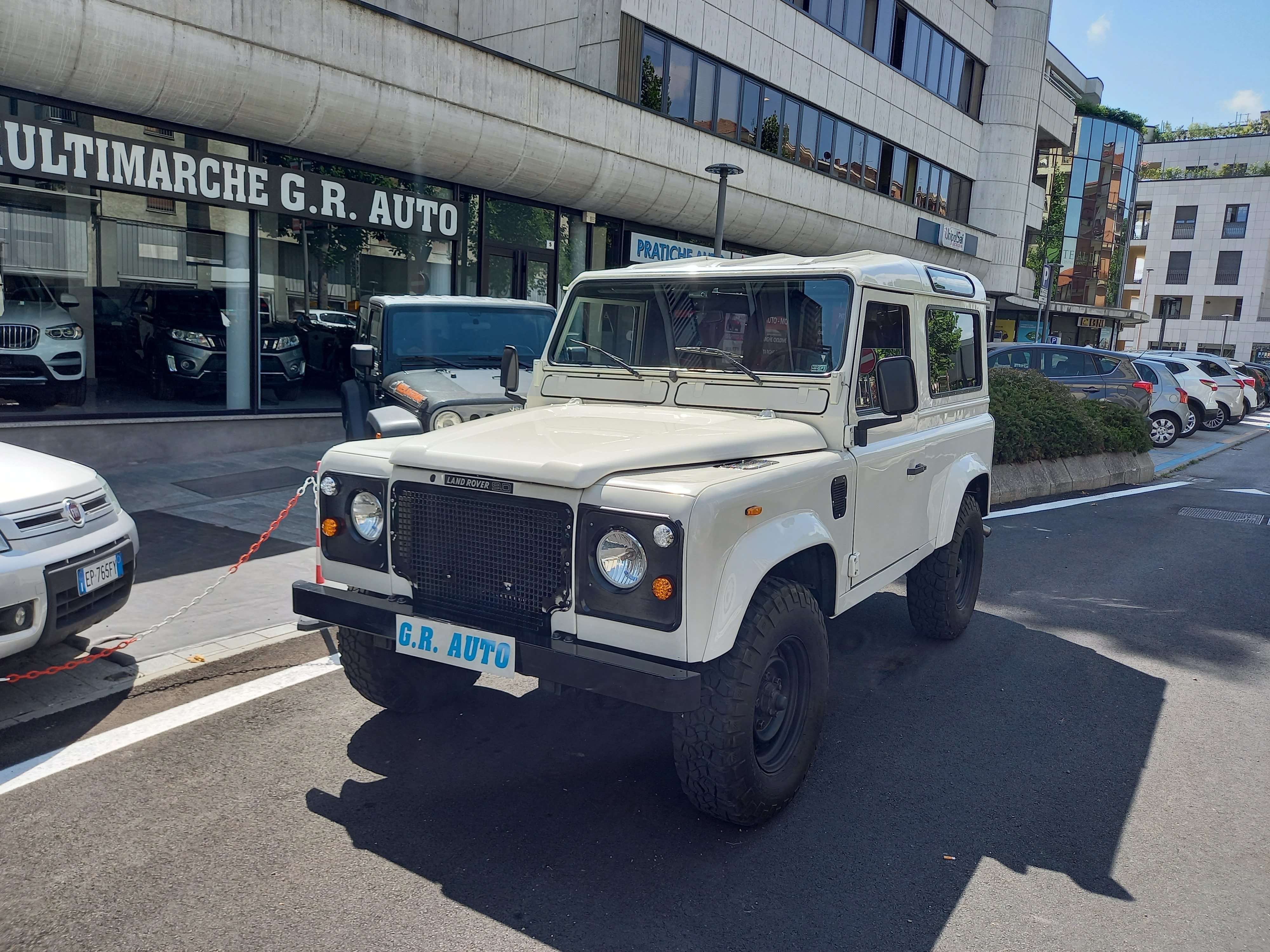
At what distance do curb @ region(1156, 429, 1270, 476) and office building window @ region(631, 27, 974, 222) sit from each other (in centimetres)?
964

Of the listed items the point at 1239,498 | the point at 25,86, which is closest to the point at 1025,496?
the point at 1239,498

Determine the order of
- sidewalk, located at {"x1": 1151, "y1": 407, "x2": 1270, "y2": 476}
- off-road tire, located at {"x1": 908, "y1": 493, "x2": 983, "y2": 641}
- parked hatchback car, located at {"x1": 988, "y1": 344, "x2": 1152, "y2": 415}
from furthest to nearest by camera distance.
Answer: parked hatchback car, located at {"x1": 988, "y1": 344, "x2": 1152, "y2": 415} < sidewalk, located at {"x1": 1151, "y1": 407, "x2": 1270, "y2": 476} < off-road tire, located at {"x1": 908, "y1": 493, "x2": 983, "y2": 641}

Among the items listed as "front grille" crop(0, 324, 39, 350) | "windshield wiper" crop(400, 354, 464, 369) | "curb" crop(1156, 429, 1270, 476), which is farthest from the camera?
"curb" crop(1156, 429, 1270, 476)

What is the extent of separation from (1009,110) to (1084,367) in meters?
19.5

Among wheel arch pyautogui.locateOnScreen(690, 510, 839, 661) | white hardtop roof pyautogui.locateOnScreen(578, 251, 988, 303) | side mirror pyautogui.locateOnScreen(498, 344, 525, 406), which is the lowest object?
wheel arch pyautogui.locateOnScreen(690, 510, 839, 661)

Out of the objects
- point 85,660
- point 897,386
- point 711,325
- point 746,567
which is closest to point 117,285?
point 85,660

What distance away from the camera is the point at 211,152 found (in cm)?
1066

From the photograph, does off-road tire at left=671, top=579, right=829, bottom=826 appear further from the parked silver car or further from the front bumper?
the parked silver car

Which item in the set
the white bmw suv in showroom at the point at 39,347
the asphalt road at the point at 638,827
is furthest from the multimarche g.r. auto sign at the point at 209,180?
the asphalt road at the point at 638,827

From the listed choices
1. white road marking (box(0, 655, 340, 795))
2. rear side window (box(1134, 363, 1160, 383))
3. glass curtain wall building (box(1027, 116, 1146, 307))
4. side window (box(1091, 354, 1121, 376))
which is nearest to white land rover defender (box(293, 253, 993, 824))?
white road marking (box(0, 655, 340, 795))

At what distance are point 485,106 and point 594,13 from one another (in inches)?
186

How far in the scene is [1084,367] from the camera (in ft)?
54.1

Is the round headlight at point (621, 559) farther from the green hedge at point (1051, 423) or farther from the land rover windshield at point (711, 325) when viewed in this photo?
the green hedge at point (1051, 423)

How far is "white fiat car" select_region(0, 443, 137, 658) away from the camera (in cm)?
408
